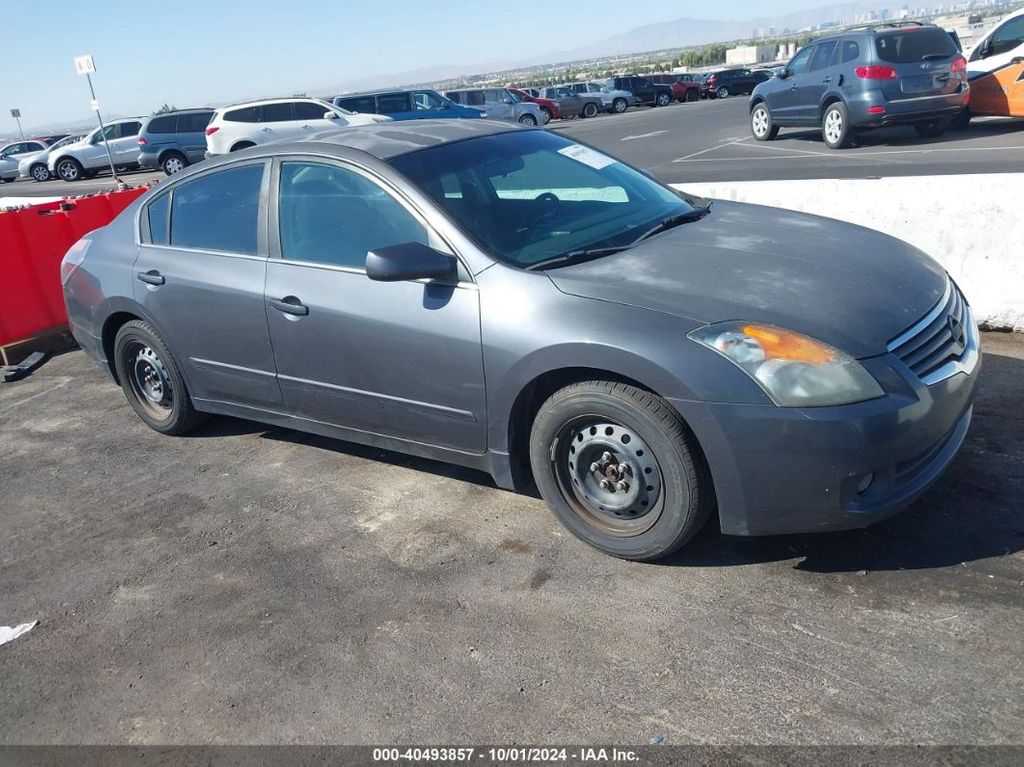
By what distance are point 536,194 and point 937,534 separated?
2286 millimetres

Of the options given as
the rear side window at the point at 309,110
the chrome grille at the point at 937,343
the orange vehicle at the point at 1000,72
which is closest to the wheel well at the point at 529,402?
the chrome grille at the point at 937,343

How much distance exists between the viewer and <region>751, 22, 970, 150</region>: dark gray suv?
1406 cm

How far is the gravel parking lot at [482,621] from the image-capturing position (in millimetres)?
2758

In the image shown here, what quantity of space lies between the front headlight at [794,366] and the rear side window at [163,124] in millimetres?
27044

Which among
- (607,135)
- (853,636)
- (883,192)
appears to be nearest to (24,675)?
(853,636)

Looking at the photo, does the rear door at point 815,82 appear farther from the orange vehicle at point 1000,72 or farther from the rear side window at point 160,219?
the rear side window at point 160,219

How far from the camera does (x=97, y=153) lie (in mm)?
30141

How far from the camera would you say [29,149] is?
36.7m

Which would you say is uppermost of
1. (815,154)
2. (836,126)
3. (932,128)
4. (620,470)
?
(620,470)

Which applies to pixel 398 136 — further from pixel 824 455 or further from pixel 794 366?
pixel 824 455

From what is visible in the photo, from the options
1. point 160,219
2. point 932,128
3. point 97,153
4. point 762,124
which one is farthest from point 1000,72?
point 97,153

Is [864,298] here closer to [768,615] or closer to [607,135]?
[768,615]

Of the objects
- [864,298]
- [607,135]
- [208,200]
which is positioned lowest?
[607,135]

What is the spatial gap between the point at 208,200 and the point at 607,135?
22.3 meters
